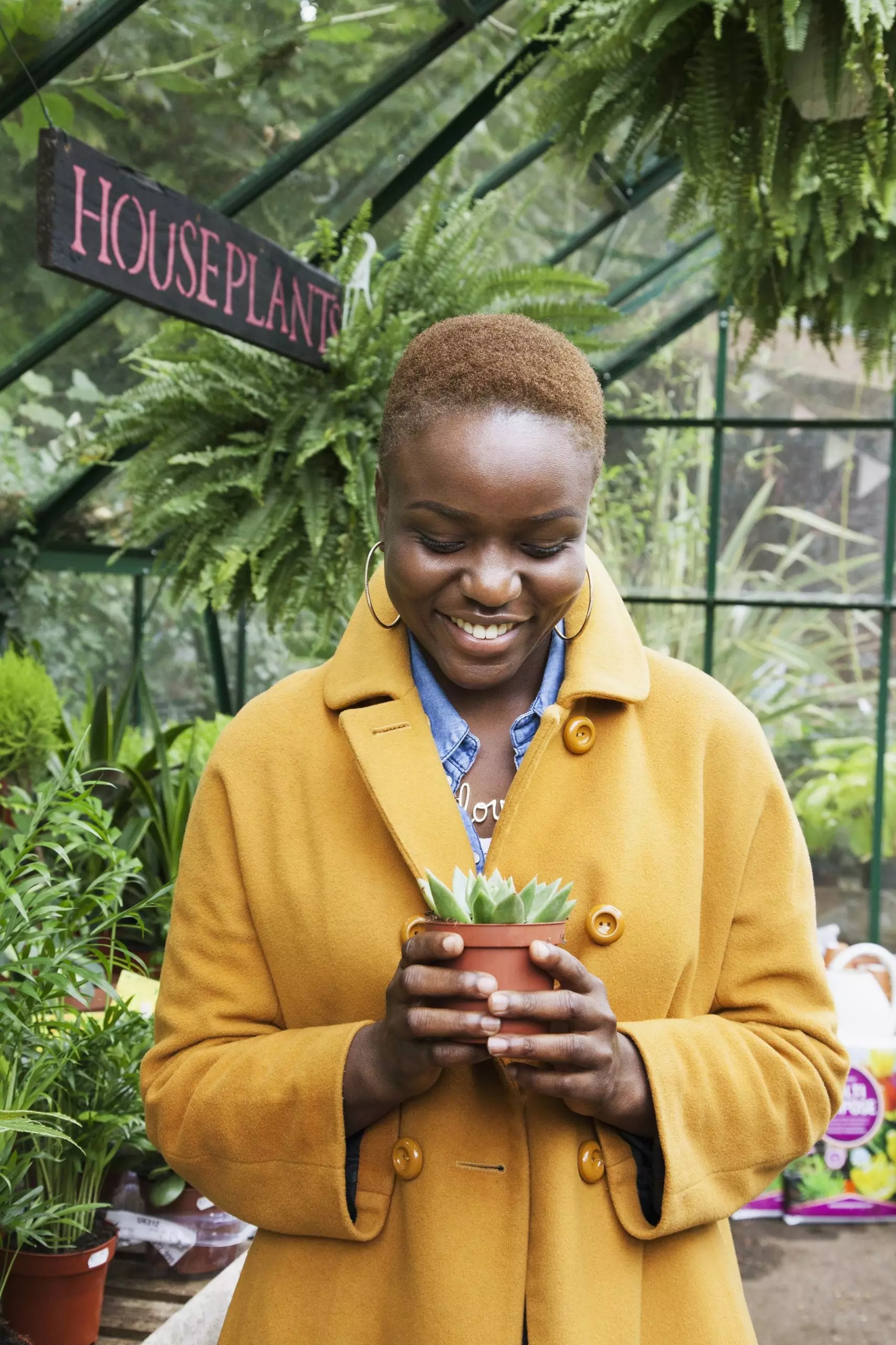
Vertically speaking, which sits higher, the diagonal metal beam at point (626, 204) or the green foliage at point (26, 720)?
the diagonal metal beam at point (626, 204)

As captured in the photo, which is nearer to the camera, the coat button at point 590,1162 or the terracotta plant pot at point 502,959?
the terracotta plant pot at point 502,959

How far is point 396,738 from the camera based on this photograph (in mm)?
1168

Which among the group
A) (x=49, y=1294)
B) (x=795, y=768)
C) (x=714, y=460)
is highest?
(x=714, y=460)

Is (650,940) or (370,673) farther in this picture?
(370,673)

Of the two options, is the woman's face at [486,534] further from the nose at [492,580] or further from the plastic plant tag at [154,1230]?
the plastic plant tag at [154,1230]

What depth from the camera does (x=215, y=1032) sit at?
114 cm

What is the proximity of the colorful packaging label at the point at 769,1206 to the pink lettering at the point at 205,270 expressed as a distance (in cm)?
311

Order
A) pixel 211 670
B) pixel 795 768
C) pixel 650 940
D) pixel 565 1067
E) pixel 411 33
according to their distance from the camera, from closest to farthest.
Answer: pixel 565 1067 < pixel 650 940 < pixel 411 33 < pixel 211 670 < pixel 795 768

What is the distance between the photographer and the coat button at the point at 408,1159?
108 cm

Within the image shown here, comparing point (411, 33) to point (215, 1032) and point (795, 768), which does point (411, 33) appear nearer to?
point (215, 1032)

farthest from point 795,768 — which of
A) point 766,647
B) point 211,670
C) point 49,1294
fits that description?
point 49,1294

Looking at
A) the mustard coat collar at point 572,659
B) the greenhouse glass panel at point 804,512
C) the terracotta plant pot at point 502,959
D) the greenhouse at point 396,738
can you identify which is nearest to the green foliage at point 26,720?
the greenhouse at point 396,738

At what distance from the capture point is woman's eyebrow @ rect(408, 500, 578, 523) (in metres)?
1.05

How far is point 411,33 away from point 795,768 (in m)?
3.99
